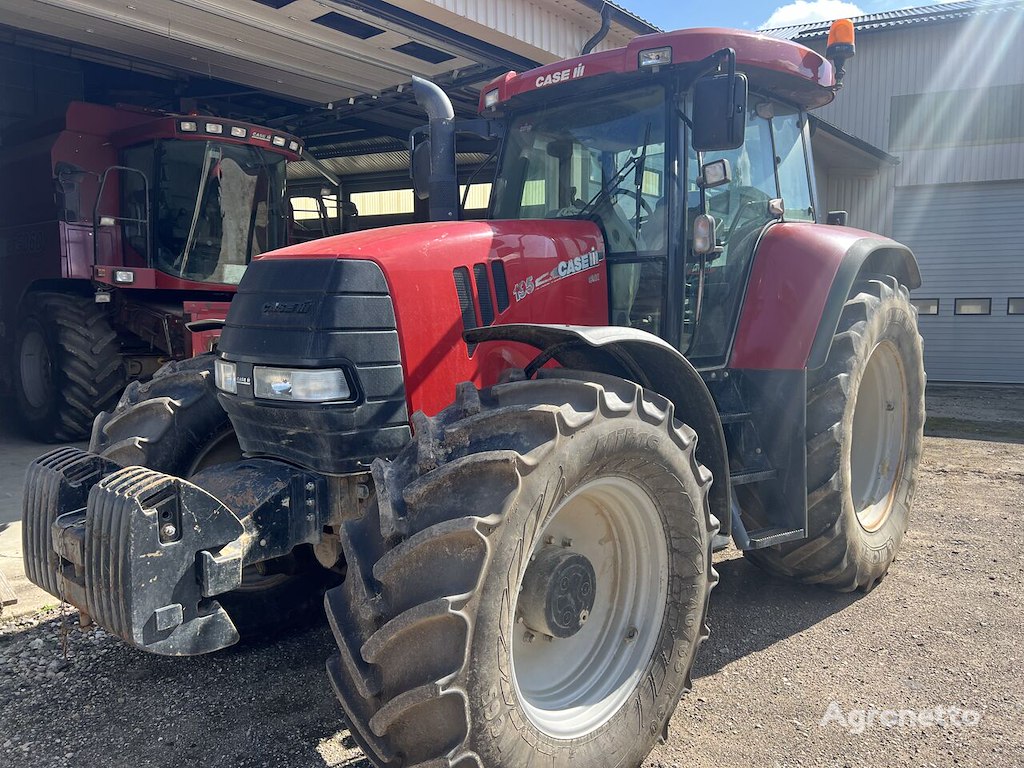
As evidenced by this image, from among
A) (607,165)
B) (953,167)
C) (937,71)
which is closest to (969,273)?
(953,167)

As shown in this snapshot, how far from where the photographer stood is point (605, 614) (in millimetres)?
2863

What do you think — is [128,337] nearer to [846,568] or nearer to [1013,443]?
[846,568]

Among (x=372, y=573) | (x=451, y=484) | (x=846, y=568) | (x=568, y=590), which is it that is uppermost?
(x=451, y=484)

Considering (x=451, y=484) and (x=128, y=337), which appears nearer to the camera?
(x=451, y=484)

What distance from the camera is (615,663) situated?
9.12 ft

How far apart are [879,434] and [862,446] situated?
0.40ft

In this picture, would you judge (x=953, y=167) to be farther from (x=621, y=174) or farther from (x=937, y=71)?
(x=621, y=174)

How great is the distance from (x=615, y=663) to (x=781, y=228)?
7.37ft

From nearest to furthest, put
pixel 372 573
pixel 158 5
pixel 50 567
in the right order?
1. pixel 372 573
2. pixel 50 567
3. pixel 158 5

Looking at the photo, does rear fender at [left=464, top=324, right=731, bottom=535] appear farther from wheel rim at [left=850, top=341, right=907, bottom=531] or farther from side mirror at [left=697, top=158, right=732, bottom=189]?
wheel rim at [left=850, top=341, right=907, bottom=531]

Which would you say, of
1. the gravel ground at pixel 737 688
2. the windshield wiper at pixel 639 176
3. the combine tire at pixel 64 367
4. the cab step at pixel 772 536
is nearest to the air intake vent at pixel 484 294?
the windshield wiper at pixel 639 176

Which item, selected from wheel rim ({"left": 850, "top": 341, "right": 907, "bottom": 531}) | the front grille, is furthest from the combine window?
wheel rim ({"left": 850, "top": 341, "right": 907, "bottom": 531})

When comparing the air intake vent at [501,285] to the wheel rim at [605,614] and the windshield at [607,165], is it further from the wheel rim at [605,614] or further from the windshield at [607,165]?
the wheel rim at [605,614]

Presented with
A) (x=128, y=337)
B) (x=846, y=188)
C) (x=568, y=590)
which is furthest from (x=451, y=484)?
(x=846, y=188)
